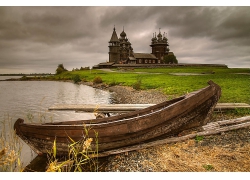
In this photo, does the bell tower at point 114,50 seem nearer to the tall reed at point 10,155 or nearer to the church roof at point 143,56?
the church roof at point 143,56

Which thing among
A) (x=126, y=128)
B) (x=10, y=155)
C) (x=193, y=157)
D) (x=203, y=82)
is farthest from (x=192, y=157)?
(x=203, y=82)

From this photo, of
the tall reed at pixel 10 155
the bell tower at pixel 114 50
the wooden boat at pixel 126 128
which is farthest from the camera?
the bell tower at pixel 114 50

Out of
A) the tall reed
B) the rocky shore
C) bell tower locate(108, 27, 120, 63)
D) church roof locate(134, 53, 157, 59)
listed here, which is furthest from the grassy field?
church roof locate(134, 53, 157, 59)

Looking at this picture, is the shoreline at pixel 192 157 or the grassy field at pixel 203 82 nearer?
the shoreline at pixel 192 157

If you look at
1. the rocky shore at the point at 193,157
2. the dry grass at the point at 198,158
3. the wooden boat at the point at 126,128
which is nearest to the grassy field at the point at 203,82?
the wooden boat at the point at 126,128

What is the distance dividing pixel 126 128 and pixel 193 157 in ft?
4.90

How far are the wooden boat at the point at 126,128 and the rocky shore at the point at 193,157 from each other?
1.00ft

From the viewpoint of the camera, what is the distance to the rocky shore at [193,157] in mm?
3219

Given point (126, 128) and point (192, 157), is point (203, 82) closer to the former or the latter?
point (192, 157)

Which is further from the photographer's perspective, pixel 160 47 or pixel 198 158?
pixel 160 47

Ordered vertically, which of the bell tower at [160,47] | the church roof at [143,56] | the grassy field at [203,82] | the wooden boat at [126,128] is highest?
the bell tower at [160,47]

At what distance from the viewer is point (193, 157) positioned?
3.52 m

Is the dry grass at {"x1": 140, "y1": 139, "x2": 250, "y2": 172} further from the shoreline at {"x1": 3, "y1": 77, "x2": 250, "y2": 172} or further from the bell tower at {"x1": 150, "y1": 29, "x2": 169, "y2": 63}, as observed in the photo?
the bell tower at {"x1": 150, "y1": 29, "x2": 169, "y2": 63}

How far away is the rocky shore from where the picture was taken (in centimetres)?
322
